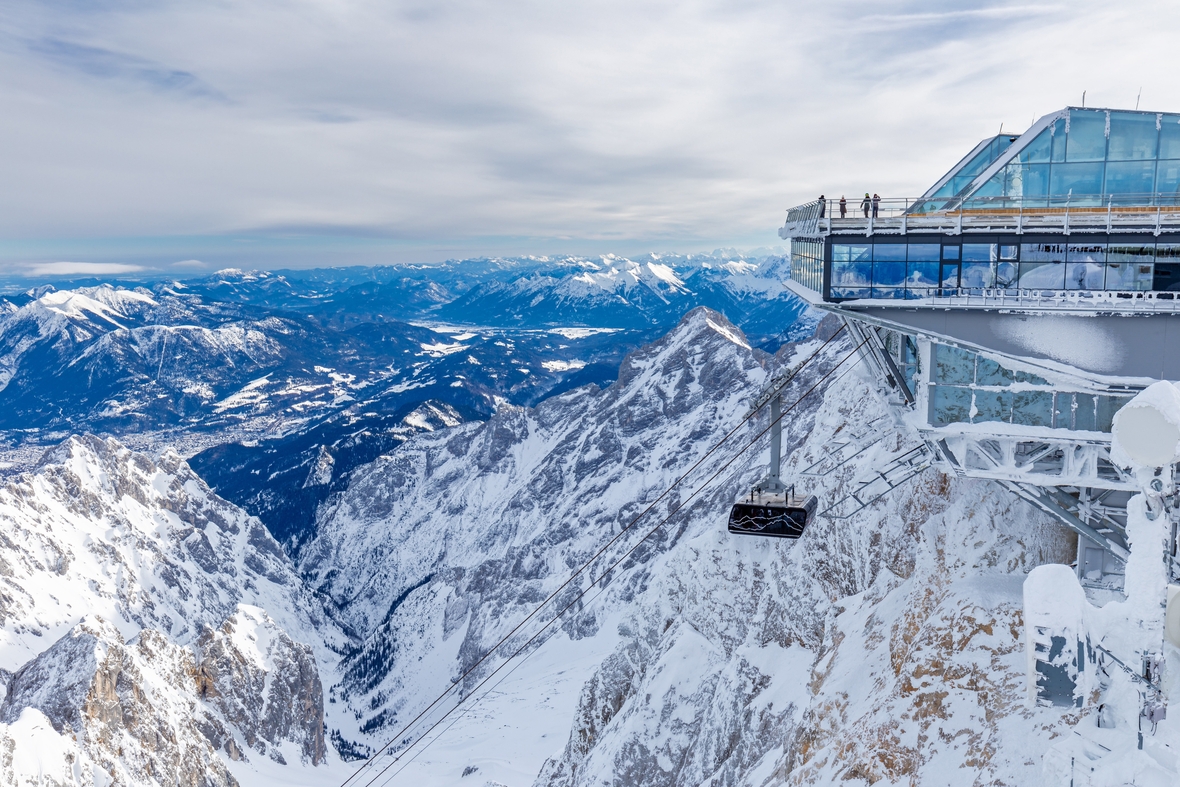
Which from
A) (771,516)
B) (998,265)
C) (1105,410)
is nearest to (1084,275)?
(998,265)

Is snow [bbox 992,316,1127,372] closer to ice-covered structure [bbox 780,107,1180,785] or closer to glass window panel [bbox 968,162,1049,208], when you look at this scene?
ice-covered structure [bbox 780,107,1180,785]

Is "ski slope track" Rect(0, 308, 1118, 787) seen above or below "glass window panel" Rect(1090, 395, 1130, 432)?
below

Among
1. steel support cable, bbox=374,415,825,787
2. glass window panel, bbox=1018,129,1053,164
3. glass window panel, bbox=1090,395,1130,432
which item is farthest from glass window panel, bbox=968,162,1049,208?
steel support cable, bbox=374,415,825,787

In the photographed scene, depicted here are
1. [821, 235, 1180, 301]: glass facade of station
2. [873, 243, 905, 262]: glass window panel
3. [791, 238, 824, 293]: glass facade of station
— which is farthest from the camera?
[791, 238, 824, 293]: glass facade of station

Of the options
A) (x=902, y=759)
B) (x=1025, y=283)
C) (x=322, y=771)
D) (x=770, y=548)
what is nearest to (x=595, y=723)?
(x=770, y=548)

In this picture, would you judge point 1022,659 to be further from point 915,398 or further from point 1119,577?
point 915,398

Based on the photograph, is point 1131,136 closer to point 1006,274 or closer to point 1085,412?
point 1006,274
